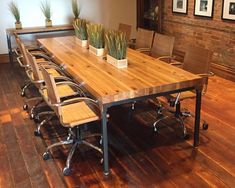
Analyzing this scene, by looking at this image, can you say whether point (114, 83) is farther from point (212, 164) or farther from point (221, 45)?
point (221, 45)

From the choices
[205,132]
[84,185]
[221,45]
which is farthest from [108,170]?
[221,45]

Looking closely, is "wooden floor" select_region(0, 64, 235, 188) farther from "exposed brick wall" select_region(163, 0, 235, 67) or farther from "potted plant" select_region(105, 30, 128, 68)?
"exposed brick wall" select_region(163, 0, 235, 67)

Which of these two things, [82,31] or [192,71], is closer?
[192,71]

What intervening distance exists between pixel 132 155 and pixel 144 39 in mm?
2031

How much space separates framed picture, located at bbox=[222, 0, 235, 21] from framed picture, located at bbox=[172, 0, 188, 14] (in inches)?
42.2

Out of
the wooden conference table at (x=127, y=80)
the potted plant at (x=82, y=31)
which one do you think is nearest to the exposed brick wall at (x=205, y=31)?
the wooden conference table at (x=127, y=80)

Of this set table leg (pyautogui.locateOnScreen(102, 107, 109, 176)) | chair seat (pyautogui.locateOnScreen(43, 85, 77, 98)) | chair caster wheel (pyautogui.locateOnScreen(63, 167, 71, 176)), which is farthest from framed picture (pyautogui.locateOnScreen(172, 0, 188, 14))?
chair caster wheel (pyautogui.locateOnScreen(63, 167, 71, 176))

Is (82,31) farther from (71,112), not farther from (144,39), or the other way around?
(71,112)

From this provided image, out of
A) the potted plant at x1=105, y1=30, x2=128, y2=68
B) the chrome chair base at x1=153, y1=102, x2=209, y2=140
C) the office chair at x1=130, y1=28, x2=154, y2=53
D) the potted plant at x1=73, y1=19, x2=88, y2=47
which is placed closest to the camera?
the potted plant at x1=105, y1=30, x2=128, y2=68

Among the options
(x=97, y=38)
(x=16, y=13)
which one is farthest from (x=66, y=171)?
(x=16, y=13)

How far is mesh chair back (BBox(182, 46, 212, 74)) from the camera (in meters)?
3.00

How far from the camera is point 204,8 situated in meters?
5.21

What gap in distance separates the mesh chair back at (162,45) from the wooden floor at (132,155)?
2.34 feet

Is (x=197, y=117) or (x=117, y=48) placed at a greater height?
(x=117, y=48)
